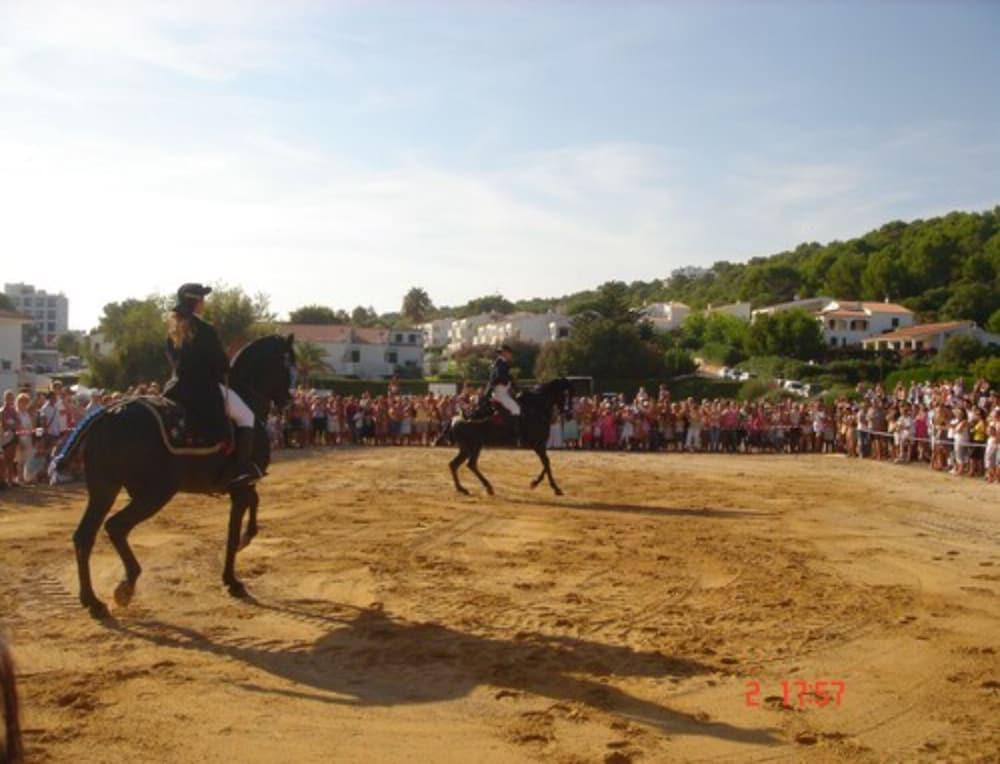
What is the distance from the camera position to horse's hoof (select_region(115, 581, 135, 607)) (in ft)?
26.0

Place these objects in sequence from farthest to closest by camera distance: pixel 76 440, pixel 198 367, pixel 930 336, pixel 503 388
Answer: pixel 930 336 < pixel 503 388 < pixel 198 367 < pixel 76 440

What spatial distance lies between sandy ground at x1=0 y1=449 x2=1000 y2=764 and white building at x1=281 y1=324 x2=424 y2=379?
75753 millimetres

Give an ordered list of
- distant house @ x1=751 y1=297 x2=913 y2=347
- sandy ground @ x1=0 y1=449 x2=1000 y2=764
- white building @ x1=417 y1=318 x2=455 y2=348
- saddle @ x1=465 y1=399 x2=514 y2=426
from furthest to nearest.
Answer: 1. white building @ x1=417 y1=318 x2=455 y2=348
2. distant house @ x1=751 y1=297 x2=913 y2=347
3. saddle @ x1=465 y1=399 x2=514 y2=426
4. sandy ground @ x1=0 y1=449 x2=1000 y2=764

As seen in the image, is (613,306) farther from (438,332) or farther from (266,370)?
(438,332)

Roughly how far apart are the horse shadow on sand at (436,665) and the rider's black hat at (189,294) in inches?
120

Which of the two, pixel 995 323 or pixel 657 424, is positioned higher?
pixel 995 323

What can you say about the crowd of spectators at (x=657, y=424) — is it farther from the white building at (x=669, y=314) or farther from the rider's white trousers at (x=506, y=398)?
the white building at (x=669, y=314)

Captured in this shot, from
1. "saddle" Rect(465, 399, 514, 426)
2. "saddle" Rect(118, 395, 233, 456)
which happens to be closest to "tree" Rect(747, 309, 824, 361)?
"saddle" Rect(465, 399, 514, 426)

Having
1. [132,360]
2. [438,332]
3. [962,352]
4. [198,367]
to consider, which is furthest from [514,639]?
[438,332]

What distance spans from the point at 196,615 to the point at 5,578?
102 inches

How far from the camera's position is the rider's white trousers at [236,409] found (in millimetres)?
8844

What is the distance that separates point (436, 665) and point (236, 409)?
3.67m

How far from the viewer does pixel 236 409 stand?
8945mm

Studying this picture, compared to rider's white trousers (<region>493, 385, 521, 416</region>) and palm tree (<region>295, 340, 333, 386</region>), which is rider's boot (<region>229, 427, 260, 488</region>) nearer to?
rider's white trousers (<region>493, 385, 521, 416</region>)
